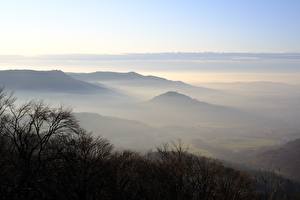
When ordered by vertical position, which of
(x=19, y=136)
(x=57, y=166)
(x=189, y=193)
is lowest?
(x=189, y=193)

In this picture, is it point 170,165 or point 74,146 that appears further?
point 170,165

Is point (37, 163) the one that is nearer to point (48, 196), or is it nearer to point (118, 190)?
point (48, 196)

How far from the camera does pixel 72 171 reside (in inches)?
1607

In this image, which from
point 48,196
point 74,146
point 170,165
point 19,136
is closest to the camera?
point 19,136

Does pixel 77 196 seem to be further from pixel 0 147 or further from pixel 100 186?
pixel 0 147

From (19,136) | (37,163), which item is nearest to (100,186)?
(37,163)

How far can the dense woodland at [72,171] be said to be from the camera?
3759cm

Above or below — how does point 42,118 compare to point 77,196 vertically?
above

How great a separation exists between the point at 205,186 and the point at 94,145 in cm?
1130

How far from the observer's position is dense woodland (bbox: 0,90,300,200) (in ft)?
123

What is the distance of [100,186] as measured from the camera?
138ft

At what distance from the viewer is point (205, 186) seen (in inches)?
1801

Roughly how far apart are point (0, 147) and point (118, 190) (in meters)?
11.4

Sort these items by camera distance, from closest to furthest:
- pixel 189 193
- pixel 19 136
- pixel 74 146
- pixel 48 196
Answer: pixel 19 136 < pixel 48 196 < pixel 74 146 < pixel 189 193
